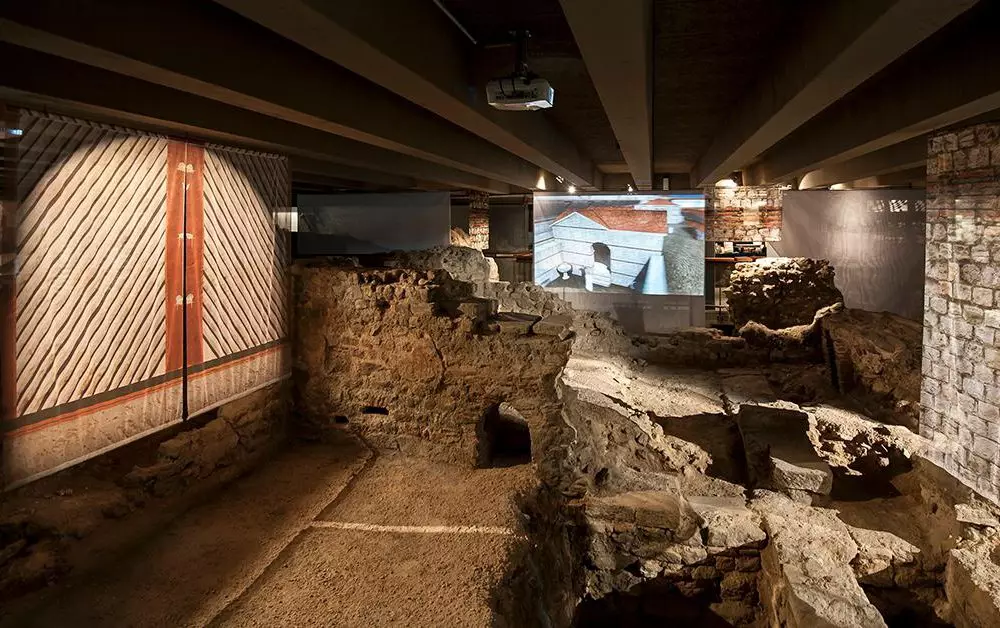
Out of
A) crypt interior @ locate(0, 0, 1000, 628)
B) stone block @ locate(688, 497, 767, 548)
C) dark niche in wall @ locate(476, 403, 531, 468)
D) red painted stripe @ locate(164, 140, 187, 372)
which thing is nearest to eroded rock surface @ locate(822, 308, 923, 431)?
crypt interior @ locate(0, 0, 1000, 628)

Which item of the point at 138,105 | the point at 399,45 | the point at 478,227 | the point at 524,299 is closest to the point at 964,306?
the point at 399,45

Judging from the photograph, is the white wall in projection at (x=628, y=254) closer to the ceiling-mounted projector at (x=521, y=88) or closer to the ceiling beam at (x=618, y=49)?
the ceiling beam at (x=618, y=49)

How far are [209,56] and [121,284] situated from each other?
1492mm

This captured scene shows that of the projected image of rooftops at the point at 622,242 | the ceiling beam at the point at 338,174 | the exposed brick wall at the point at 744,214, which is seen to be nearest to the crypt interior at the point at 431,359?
the ceiling beam at the point at 338,174

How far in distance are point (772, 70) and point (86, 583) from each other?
506cm

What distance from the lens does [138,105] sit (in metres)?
3.12

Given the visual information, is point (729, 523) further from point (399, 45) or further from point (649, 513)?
point (399, 45)

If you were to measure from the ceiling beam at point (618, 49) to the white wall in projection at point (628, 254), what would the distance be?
5.94 meters

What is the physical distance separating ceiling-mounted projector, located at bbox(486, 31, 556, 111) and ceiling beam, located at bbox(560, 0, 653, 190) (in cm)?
31

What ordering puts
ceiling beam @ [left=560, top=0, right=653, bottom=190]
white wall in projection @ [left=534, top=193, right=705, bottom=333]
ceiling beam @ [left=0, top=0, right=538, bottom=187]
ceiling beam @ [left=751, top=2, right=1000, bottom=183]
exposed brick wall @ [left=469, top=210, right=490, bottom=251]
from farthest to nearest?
1. exposed brick wall @ [left=469, top=210, right=490, bottom=251]
2. white wall in projection @ [left=534, top=193, right=705, bottom=333]
3. ceiling beam @ [left=751, top=2, right=1000, bottom=183]
4. ceiling beam @ [left=560, top=0, right=653, bottom=190]
5. ceiling beam @ [left=0, top=0, right=538, bottom=187]

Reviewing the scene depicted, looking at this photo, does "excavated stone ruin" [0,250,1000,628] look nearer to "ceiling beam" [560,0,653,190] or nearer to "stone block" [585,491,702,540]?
"stone block" [585,491,702,540]

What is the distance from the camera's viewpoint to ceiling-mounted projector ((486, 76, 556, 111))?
11.0 ft

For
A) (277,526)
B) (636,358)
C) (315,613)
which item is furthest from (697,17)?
(636,358)

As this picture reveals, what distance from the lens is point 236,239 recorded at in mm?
4316
